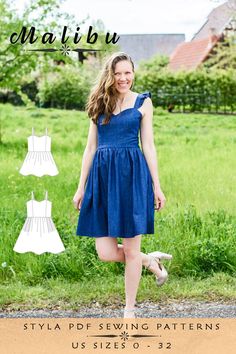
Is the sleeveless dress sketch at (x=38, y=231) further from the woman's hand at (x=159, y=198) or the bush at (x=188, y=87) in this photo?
the bush at (x=188, y=87)

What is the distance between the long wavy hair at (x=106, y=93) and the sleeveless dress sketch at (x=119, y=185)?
4 centimetres

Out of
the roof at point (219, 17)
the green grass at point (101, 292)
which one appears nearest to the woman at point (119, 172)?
the green grass at point (101, 292)

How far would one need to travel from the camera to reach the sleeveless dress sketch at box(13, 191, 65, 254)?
15.7 feet

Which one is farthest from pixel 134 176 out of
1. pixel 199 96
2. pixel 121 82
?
pixel 199 96

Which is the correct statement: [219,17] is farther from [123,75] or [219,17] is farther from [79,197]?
[79,197]

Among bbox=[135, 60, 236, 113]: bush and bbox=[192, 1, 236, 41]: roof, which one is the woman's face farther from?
bbox=[135, 60, 236, 113]: bush

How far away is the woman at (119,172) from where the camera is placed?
4152 mm

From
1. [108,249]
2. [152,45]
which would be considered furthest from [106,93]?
[152,45]

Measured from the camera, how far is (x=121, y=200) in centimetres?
417

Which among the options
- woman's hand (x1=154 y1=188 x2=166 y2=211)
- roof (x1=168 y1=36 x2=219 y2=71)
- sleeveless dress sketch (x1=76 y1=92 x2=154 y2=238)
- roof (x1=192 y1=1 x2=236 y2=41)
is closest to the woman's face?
sleeveless dress sketch (x1=76 y1=92 x2=154 y2=238)

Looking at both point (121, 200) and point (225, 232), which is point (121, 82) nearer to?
point (121, 200)

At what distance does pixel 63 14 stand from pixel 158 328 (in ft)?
18.8

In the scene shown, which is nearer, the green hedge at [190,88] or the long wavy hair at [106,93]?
the long wavy hair at [106,93]

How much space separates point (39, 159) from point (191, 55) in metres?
10.9
